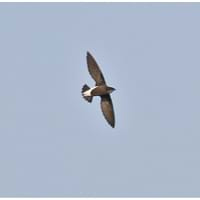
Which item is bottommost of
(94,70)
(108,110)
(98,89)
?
(108,110)

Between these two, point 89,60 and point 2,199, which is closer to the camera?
point 2,199

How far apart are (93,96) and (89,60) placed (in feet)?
2.77

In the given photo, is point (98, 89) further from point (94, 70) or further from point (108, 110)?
point (108, 110)

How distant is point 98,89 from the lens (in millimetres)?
56062

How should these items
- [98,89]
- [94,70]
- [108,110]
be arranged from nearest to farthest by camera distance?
[98,89] < [94,70] < [108,110]

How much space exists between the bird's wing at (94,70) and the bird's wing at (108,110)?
0.53 meters

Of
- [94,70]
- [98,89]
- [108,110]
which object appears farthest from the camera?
[108,110]

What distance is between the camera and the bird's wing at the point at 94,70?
185 ft

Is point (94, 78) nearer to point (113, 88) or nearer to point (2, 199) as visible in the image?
point (113, 88)

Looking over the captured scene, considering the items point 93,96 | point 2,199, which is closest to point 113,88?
point 93,96

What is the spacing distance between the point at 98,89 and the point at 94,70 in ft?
1.71

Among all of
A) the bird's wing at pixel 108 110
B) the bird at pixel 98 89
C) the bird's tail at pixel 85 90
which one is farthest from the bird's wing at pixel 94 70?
the bird's wing at pixel 108 110

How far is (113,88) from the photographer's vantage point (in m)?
56.0

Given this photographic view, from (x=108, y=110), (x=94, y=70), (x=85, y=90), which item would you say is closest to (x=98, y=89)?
(x=85, y=90)
